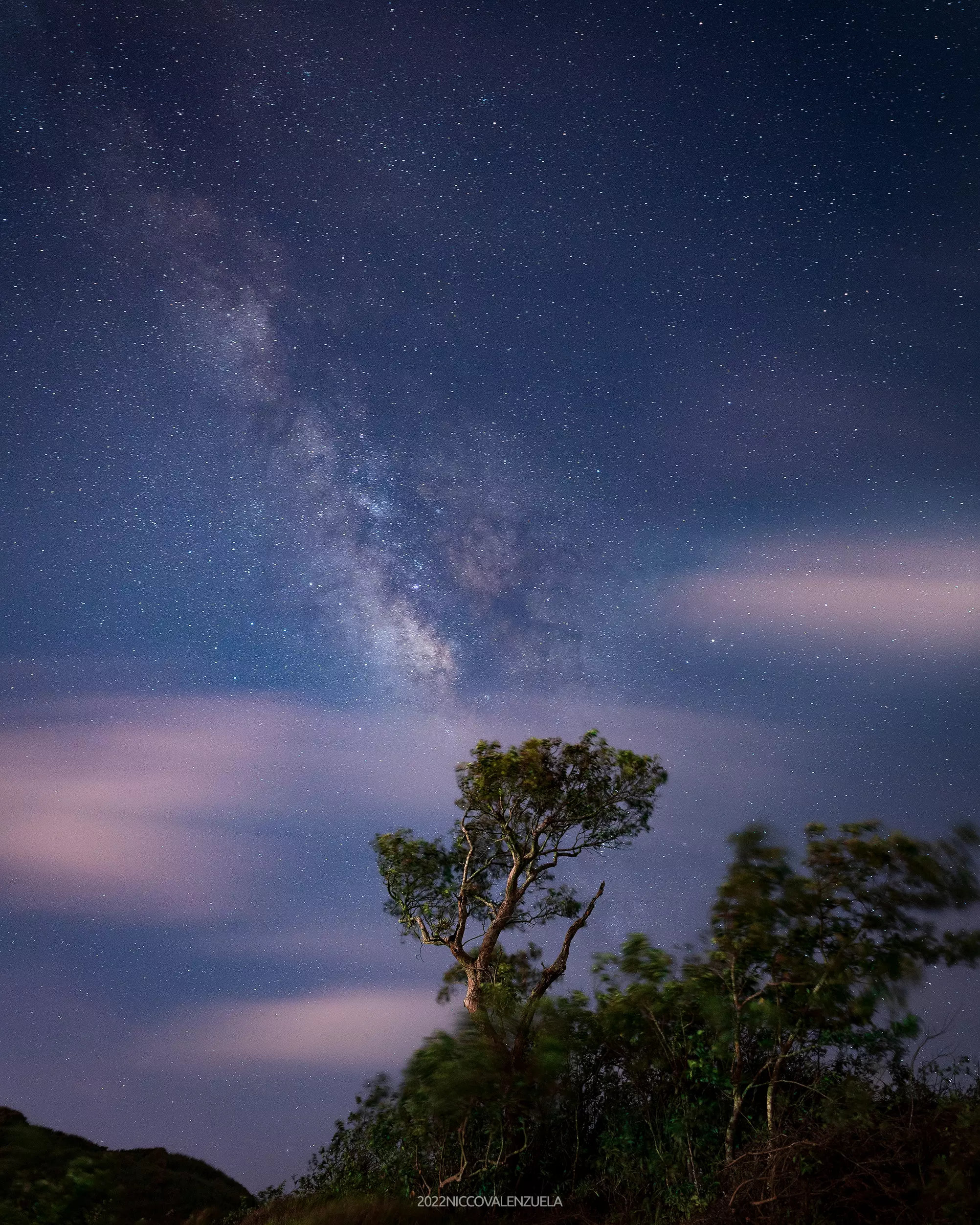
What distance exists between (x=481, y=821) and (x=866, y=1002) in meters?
8.02

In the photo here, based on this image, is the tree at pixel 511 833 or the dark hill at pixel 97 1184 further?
the tree at pixel 511 833

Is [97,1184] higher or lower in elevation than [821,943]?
lower

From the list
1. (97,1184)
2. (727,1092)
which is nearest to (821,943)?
(727,1092)

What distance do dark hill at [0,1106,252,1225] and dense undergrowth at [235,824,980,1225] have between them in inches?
82.0

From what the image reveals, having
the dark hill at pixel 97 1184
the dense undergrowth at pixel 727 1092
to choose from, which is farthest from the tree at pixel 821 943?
the dark hill at pixel 97 1184

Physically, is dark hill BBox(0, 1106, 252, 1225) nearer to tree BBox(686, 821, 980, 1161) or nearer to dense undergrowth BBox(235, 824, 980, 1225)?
dense undergrowth BBox(235, 824, 980, 1225)

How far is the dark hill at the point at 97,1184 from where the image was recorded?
258 inches

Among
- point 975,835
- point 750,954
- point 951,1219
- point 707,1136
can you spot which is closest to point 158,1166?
point 707,1136

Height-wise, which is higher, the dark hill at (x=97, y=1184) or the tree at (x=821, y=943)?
the tree at (x=821, y=943)

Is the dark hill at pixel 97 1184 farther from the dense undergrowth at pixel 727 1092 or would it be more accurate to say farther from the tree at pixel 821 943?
the tree at pixel 821 943

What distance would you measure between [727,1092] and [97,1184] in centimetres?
689

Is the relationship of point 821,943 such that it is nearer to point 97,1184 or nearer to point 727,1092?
point 727,1092

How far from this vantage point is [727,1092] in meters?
9.95

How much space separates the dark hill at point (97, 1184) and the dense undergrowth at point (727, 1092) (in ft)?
6.83
